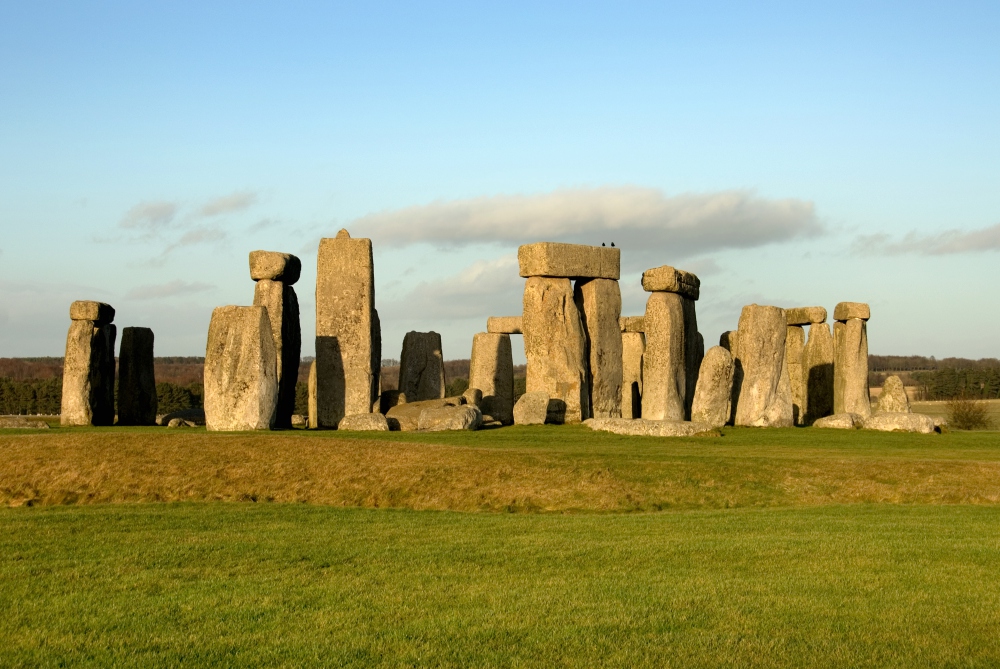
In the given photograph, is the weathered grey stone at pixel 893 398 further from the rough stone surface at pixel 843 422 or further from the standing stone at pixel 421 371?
the standing stone at pixel 421 371

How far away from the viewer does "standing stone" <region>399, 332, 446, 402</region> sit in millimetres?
29031

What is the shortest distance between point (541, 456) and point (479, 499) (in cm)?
244

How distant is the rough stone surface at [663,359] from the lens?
23.8 meters

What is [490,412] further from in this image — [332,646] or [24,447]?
[332,646]

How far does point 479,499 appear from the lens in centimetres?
1405

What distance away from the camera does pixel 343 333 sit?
23.9 meters

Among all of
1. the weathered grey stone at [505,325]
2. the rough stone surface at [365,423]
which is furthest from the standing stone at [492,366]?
the rough stone surface at [365,423]

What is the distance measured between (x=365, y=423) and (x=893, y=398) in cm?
1424

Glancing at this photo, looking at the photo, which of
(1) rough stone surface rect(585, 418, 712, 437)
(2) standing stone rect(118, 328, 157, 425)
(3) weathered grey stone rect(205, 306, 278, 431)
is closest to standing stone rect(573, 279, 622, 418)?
(1) rough stone surface rect(585, 418, 712, 437)

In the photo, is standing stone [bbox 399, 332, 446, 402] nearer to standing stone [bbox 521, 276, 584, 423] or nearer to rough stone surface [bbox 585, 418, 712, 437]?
standing stone [bbox 521, 276, 584, 423]

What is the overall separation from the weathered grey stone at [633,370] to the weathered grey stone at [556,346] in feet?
11.5

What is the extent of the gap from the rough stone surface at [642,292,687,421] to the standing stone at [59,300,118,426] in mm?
11656

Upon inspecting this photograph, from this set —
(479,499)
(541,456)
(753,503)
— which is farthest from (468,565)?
(541,456)

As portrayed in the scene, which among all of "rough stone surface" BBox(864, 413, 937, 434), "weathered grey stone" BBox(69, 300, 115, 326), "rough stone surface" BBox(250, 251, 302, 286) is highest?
"rough stone surface" BBox(250, 251, 302, 286)
